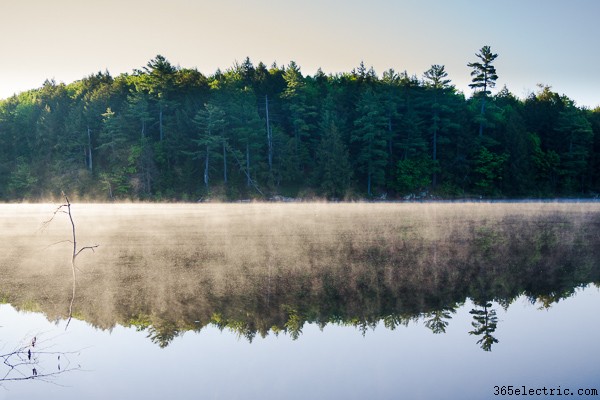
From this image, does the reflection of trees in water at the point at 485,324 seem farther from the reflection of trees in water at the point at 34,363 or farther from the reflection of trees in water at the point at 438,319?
the reflection of trees in water at the point at 34,363

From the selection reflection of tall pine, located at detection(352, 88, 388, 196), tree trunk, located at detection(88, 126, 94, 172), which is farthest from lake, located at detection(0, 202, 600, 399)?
tree trunk, located at detection(88, 126, 94, 172)

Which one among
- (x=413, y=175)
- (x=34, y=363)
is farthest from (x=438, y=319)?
(x=413, y=175)

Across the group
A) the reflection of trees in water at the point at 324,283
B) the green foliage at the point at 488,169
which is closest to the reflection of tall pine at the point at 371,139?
the green foliage at the point at 488,169

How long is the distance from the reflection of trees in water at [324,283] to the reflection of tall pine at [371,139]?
41742 millimetres

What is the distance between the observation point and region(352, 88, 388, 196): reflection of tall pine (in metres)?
61.7

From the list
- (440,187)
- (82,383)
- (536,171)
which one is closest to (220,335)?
(82,383)

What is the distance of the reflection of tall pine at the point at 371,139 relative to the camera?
6169 cm

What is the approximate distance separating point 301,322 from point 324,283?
123 inches

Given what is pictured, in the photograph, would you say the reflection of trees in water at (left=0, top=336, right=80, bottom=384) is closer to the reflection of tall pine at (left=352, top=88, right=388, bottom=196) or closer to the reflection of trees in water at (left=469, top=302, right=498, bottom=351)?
the reflection of trees in water at (left=469, top=302, right=498, bottom=351)

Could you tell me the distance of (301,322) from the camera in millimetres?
9188

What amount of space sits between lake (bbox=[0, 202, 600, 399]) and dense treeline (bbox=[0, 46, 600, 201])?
44.4 meters

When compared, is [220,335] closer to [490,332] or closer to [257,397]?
[257,397]

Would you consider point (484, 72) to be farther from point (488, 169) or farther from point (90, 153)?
point (90, 153)

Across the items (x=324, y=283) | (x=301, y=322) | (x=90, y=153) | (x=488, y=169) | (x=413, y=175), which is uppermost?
(x=90, y=153)
